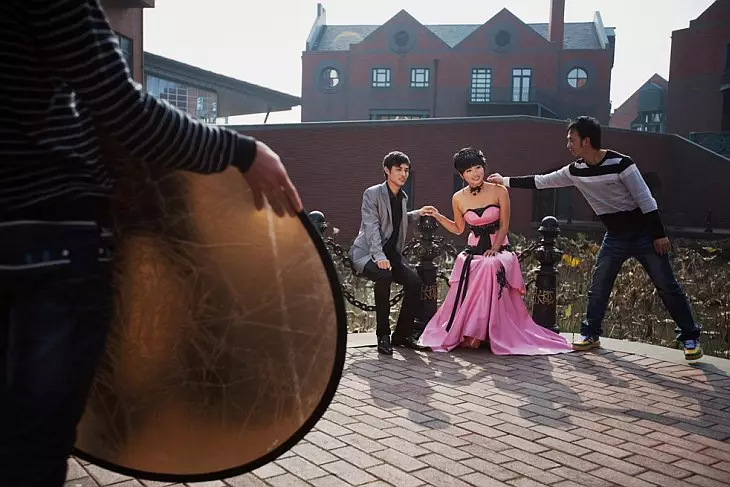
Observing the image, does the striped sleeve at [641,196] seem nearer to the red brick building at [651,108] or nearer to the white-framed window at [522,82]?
the white-framed window at [522,82]

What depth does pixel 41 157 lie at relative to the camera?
1.53 meters

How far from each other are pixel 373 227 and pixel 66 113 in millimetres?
4440

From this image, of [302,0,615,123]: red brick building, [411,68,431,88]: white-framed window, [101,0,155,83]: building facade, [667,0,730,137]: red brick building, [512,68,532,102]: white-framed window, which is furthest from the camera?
[411,68,431,88]: white-framed window

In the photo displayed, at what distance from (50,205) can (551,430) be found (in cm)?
312

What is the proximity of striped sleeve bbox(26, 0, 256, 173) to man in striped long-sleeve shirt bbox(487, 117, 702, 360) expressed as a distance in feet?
14.7

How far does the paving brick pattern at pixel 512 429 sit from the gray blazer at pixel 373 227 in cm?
83

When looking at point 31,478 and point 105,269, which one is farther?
point 105,269

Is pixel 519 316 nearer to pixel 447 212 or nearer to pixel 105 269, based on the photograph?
pixel 105 269

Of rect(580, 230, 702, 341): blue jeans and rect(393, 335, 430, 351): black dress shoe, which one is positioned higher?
rect(580, 230, 702, 341): blue jeans

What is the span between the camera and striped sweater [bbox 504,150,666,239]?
18.6 feet

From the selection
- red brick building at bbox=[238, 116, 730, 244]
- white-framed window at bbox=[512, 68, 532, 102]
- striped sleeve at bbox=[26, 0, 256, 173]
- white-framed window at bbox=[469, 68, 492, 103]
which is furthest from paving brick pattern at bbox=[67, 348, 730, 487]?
white-framed window at bbox=[512, 68, 532, 102]

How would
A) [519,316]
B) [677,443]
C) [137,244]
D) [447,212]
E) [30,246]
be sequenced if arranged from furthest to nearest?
[447,212] < [519,316] < [677,443] < [137,244] < [30,246]

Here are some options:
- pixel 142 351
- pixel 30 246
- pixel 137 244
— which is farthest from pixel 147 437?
pixel 30 246

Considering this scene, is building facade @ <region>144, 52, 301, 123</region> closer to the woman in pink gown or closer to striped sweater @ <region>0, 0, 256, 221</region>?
the woman in pink gown
